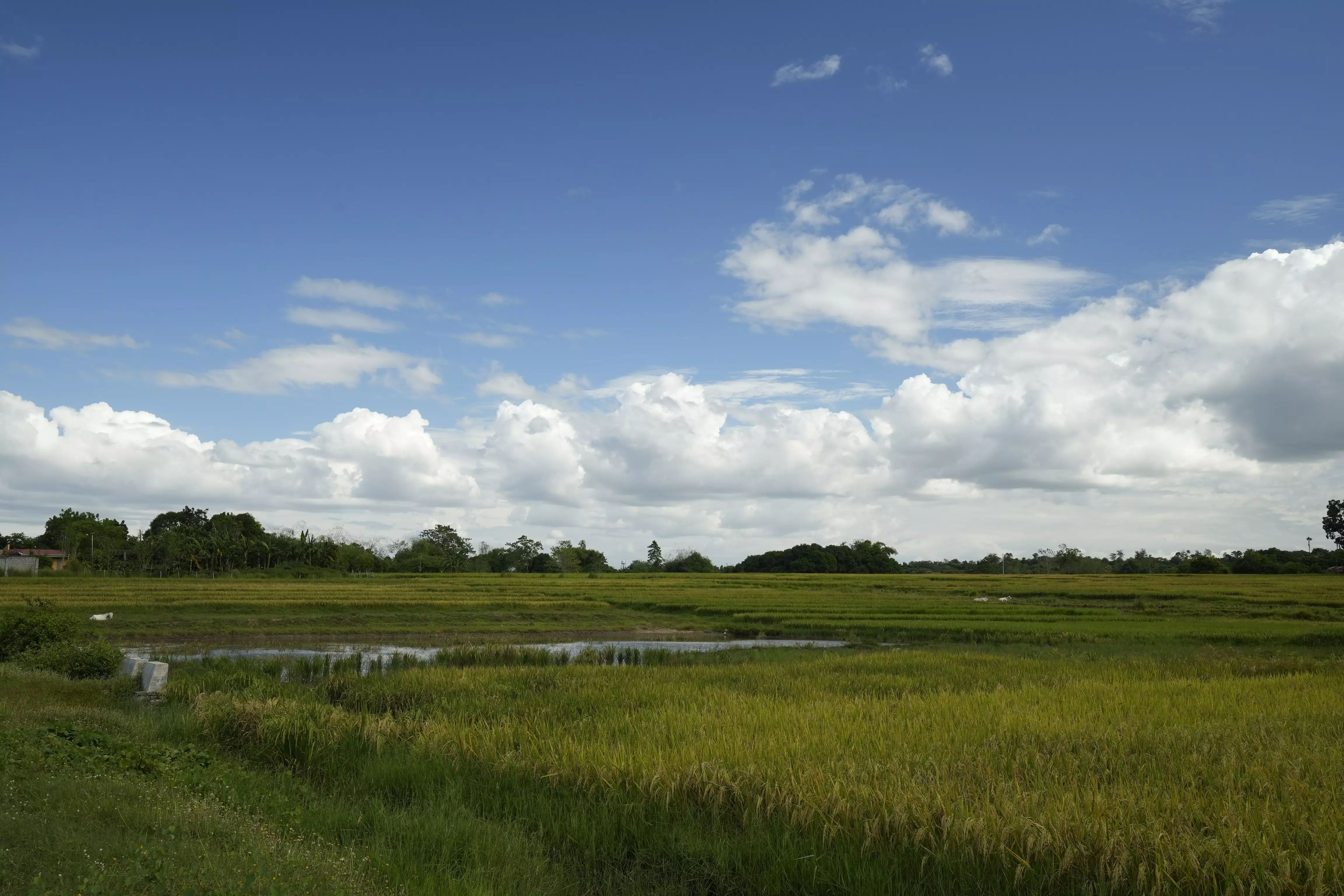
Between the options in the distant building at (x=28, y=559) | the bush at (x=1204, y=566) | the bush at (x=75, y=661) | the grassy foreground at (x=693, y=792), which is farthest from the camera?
the bush at (x=1204, y=566)

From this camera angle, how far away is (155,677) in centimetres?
1612

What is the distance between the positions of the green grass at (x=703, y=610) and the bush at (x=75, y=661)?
1169 cm

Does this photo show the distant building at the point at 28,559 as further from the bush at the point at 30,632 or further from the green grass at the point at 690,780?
the green grass at the point at 690,780

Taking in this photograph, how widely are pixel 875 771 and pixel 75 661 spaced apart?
17.5 metres

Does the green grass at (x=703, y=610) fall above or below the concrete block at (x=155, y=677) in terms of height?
below

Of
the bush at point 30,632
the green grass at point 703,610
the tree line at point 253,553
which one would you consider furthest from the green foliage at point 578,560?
the bush at point 30,632

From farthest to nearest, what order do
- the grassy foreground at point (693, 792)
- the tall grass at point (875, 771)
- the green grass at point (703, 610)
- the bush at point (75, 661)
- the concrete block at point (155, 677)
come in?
1. the green grass at point (703, 610)
2. the bush at point (75, 661)
3. the concrete block at point (155, 677)
4. the tall grass at point (875, 771)
5. the grassy foreground at point (693, 792)

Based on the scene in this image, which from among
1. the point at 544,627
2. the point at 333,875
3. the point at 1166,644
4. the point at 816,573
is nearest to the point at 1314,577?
the point at 816,573

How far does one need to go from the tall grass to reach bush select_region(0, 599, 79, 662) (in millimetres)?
5956

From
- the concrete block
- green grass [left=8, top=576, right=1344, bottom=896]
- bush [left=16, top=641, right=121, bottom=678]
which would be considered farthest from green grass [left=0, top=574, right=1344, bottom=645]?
the concrete block

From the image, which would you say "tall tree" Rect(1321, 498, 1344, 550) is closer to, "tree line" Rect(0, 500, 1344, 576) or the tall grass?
"tree line" Rect(0, 500, 1344, 576)

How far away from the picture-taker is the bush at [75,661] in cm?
1761

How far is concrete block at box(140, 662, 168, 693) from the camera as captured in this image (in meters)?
16.0

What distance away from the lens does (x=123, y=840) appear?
5816 millimetres
